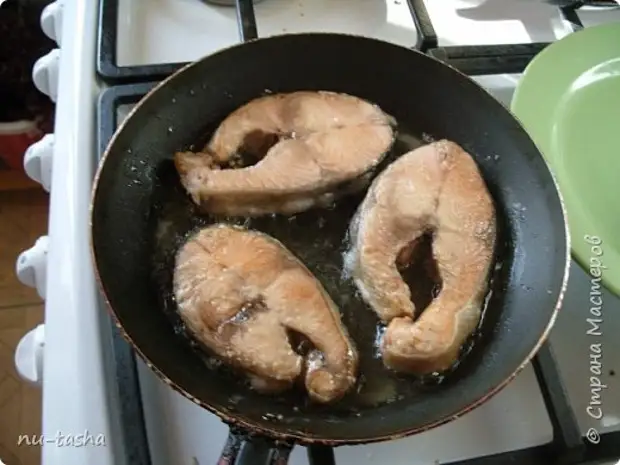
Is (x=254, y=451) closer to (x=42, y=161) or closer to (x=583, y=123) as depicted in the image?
(x=42, y=161)

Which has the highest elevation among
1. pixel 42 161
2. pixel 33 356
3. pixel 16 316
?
pixel 42 161

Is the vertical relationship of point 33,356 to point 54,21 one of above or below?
below

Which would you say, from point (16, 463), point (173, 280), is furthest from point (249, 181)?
point (16, 463)

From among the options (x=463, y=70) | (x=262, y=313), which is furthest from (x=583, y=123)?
(x=262, y=313)

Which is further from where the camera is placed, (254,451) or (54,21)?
(54,21)

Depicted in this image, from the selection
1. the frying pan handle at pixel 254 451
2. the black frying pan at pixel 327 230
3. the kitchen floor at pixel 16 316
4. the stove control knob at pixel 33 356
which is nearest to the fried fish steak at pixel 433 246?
the black frying pan at pixel 327 230

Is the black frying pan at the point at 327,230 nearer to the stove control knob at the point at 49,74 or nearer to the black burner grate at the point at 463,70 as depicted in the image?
the black burner grate at the point at 463,70

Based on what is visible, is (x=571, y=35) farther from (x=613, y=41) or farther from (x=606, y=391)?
(x=606, y=391)

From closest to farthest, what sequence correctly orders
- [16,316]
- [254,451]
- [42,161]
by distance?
[254,451] < [42,161] < [16,316]
